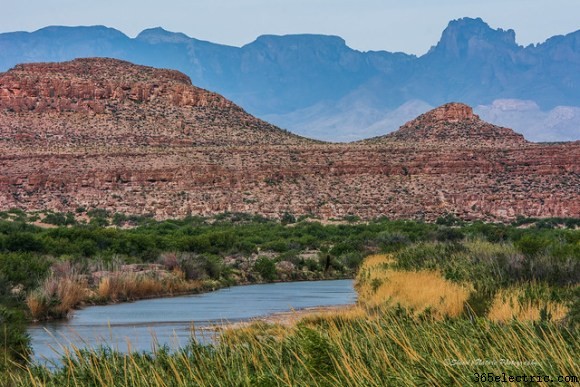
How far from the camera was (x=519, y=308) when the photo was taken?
1853cm

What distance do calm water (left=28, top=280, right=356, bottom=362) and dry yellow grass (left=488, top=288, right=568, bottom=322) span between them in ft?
18.5

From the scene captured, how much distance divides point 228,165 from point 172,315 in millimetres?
47100

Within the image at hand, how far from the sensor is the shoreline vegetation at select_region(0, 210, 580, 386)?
11492mm

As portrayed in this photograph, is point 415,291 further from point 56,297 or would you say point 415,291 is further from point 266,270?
point 266,270

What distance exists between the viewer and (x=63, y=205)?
72.7 m

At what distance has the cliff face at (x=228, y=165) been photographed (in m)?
74.6

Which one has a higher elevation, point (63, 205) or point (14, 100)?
point (14, 100)

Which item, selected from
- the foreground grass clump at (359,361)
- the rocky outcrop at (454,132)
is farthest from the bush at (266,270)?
the rocky outcrop at (454,132)

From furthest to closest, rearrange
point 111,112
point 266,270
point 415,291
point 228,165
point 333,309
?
point 111,112 → point 228,165 → point 266,270 → point 333,309 → point 415,291

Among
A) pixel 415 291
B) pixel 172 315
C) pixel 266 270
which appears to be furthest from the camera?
pixel 266 270

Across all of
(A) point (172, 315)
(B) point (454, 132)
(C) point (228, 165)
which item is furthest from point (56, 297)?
(B) point (454, 132)

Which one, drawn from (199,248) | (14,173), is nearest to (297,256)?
(199,248)

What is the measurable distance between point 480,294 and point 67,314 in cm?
1237

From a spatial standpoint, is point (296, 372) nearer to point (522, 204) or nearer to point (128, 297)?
point (128, 297)
